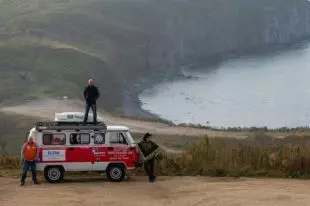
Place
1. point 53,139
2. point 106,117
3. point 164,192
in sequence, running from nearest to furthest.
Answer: point 164,192 → point 53,139 → point 106,117

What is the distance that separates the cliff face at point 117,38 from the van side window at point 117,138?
56.1m

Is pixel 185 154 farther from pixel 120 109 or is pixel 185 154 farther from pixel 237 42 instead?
pixel 237 42

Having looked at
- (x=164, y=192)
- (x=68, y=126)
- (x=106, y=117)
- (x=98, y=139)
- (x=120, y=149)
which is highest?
(x=106, y=117)

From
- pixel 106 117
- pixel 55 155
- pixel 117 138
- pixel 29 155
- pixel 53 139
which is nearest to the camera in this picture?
pixel 29 155

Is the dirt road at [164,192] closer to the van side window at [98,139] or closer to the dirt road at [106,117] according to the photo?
the van side window at [98,139]

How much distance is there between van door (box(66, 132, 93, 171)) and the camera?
24203mm

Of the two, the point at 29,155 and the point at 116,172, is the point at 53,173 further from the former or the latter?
the point at 116,172

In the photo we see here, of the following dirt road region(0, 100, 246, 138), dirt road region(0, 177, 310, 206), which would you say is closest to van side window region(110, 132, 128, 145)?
dirt road region(0, 177, 310, 206)

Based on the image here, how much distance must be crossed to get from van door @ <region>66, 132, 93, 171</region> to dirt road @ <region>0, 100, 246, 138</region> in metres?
32.9

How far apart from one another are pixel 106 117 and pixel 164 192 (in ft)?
143

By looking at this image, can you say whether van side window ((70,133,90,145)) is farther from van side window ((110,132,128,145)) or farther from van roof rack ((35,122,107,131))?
van side window ((110,132,128,145))

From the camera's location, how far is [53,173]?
80.1 ft

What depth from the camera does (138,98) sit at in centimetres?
9781

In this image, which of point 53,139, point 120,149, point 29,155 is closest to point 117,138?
point 120,149
